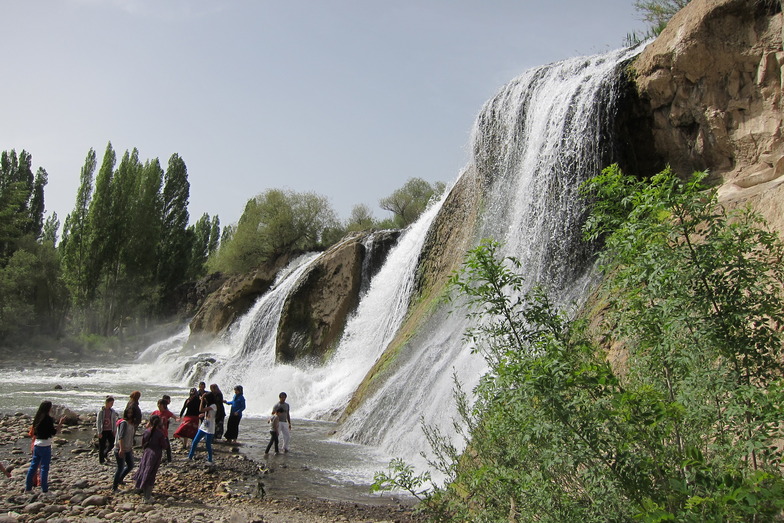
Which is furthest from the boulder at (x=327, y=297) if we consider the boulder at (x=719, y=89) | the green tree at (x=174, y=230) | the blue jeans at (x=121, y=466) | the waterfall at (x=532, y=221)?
the green tree at (x=174, y=230)

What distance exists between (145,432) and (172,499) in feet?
3.18

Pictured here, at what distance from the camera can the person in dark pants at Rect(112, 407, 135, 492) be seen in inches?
324

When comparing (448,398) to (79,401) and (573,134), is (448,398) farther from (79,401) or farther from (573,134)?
(79,401)

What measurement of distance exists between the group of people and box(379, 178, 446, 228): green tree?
35.4m

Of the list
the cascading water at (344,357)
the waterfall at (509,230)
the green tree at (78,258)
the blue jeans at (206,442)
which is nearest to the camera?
the blue jeans at (206,442)

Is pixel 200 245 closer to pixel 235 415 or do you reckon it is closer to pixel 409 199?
pixel 409 199

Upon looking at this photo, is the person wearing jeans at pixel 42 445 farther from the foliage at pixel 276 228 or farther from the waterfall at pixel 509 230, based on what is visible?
the foliage at pixel 276 228

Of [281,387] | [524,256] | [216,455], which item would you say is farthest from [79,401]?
[524,256]

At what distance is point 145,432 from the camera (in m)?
8.06

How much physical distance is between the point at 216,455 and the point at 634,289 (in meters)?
9.26

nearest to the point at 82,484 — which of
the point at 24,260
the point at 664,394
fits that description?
the point at 664,394

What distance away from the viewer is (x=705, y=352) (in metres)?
3.70

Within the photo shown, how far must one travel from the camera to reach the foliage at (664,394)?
332cm

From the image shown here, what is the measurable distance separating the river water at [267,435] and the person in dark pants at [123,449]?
79.5 inches
